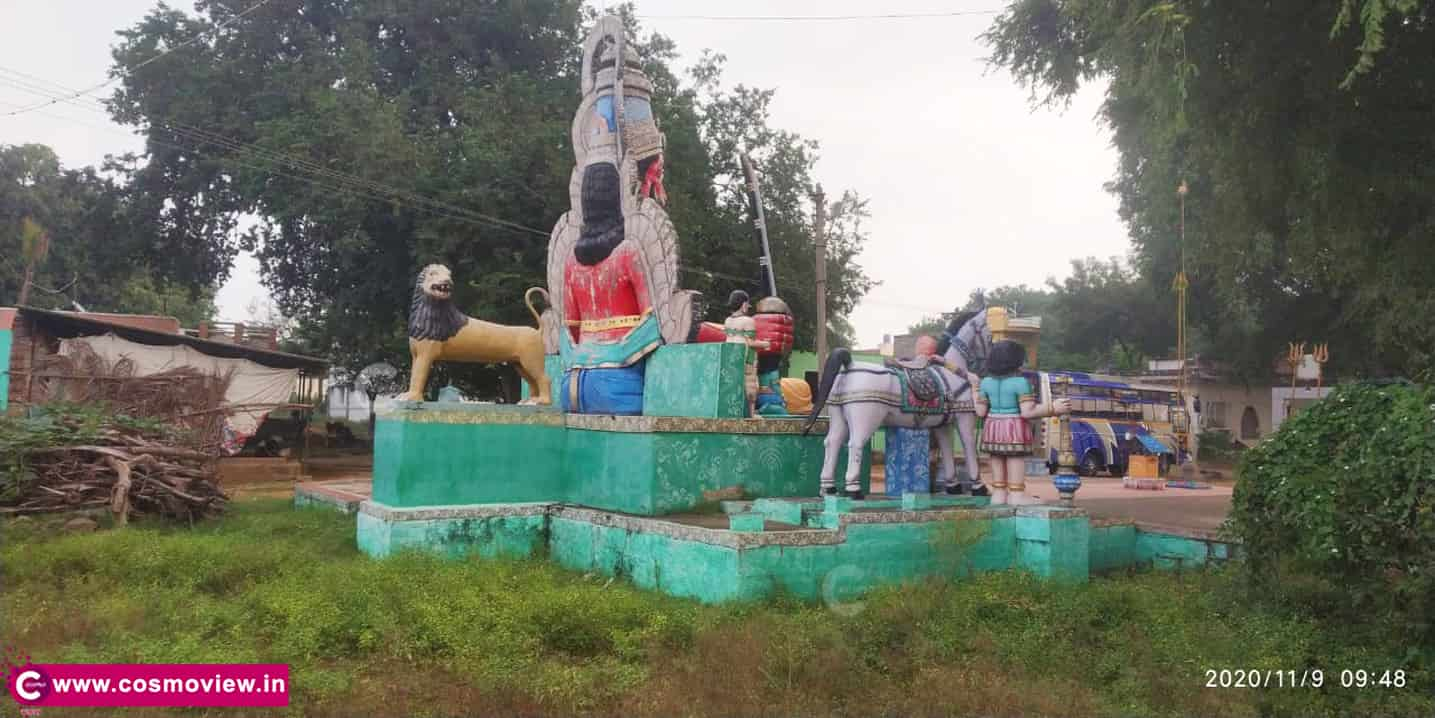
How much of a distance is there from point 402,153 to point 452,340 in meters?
10.6

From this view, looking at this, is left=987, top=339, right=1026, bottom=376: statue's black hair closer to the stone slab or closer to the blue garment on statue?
the stone slab

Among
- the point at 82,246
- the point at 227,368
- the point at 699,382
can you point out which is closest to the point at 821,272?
the point at 699,382

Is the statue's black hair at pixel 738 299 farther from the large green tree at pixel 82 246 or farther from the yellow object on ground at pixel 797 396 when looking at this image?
the large green tree at pixel 82 246

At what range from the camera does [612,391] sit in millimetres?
10336

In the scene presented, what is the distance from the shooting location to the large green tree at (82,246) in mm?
22734

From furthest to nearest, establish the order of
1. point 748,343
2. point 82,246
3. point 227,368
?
point 82,246 → point 227,368 → point 748,343

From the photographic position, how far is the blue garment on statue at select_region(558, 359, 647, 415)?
10312 mm

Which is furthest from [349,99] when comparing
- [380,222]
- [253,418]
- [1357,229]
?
[1357,229]

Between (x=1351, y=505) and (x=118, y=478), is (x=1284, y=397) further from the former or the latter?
(x=118, y=478)

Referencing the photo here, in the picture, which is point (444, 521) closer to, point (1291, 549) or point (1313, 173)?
point (1291, 549)

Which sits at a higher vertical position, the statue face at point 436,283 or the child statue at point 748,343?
the statue face at point 436,283

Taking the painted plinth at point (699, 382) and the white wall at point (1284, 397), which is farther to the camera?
the white wall at point (1284, 397)

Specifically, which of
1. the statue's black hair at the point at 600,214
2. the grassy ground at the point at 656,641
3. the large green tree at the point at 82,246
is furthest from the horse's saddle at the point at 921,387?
the large green tree at the point at 82,246
